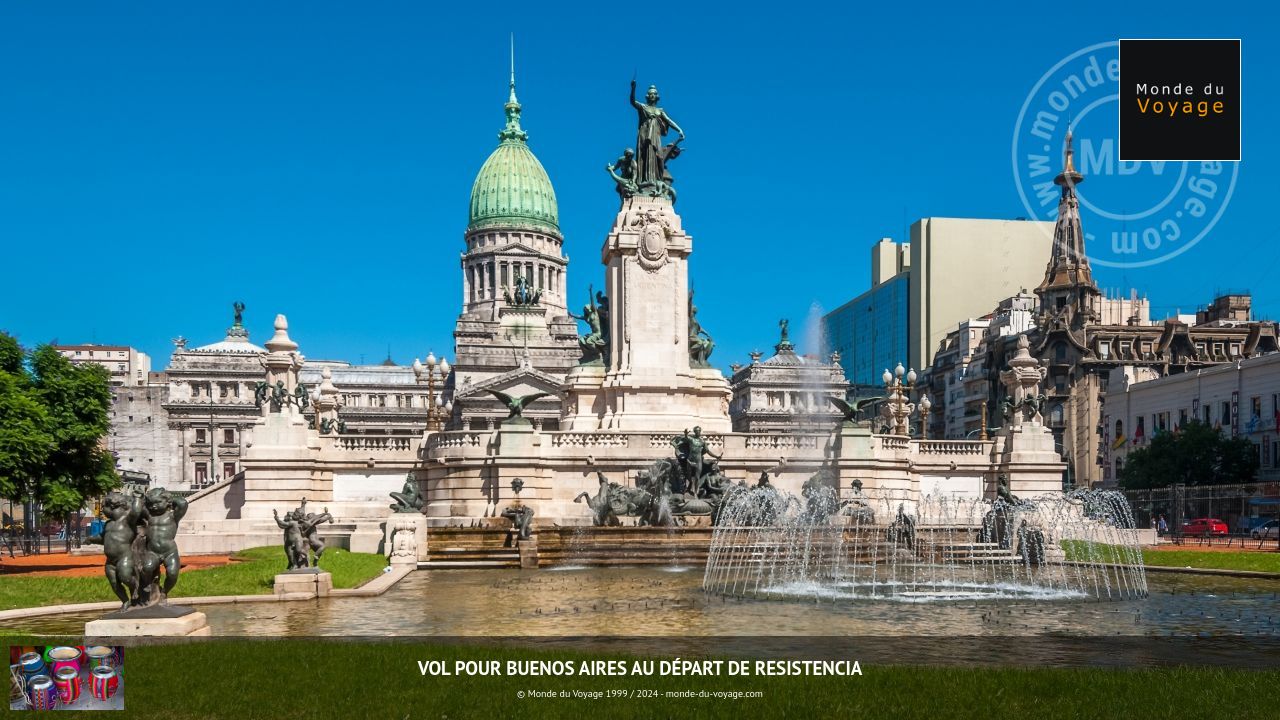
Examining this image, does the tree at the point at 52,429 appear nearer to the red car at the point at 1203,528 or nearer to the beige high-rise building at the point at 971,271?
the red car at the point at 1203,528

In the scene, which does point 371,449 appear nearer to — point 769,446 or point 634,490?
point 634,490

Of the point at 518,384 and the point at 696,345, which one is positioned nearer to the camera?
the point at 696,345

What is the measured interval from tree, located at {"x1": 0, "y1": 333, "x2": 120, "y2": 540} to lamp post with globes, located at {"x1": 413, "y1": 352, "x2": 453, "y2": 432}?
15965 mm

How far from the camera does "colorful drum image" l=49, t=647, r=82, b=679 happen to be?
37.0 feet

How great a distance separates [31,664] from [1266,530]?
50.3 meters

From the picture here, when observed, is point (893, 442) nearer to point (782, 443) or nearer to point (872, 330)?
point (782, 443)

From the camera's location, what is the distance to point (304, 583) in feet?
78.1

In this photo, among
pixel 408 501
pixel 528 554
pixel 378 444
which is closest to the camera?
pixel 528 554

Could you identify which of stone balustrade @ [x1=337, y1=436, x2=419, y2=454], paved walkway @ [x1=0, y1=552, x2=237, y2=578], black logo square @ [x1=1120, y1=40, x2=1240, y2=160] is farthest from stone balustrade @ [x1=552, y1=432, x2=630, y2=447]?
black logo square @ [x1=1120, y1=40, x2=1240, y2=160]

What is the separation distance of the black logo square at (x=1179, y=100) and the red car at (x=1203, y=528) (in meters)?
31.7

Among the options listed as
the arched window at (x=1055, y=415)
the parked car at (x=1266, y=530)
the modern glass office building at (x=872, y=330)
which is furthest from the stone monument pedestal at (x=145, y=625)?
the modern glass office building at (x=872, y=330)

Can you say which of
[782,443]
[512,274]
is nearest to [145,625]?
[782,443]

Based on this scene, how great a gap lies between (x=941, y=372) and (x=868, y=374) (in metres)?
26.8

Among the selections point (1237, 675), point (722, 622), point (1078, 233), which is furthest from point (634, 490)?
point (1078, 233)
